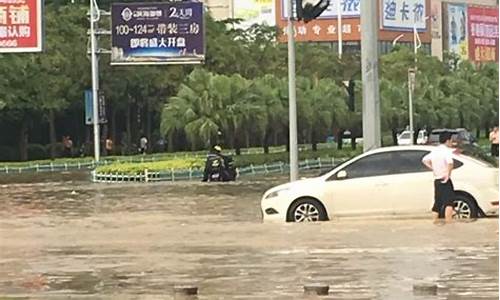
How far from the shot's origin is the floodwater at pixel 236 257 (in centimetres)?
1252

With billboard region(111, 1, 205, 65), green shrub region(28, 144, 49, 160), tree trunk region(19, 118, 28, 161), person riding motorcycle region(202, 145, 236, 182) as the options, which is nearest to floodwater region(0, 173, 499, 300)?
person riding motorcycle region(202, 145, 236, 182)

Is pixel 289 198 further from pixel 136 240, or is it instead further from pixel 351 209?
pixel 136 240

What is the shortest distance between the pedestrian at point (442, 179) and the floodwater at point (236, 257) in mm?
544

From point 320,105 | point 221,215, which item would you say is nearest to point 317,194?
point 221,215

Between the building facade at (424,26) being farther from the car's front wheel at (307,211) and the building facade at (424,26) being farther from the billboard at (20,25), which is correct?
the car's front wheel at (307,211)

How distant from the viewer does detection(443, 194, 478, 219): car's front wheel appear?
63.5ft

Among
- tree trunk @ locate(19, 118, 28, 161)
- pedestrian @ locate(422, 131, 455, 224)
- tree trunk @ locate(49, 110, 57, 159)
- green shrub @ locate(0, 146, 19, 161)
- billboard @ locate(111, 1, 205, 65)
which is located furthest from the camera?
green shrub @ locate(0, 146, 19, 161)

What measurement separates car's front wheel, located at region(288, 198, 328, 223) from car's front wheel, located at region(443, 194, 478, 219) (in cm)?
210

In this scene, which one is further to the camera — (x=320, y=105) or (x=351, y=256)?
(x=320, y=105)

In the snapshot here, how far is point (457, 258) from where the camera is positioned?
14.5 meters

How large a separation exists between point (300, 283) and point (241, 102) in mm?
37392

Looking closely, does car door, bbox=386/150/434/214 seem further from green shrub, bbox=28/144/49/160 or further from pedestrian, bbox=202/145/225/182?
green shrub, bbox=28/144/49/160

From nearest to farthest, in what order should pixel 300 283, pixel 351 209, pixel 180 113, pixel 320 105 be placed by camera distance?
pixel 300 283, pixel 351 209, pixel 180 113, pixel 320 105

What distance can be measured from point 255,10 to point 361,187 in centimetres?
9368
